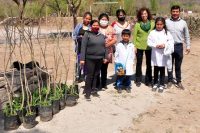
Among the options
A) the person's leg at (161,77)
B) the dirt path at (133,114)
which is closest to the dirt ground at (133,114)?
the dirt path at (133,114)

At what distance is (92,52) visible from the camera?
5633 millimetres

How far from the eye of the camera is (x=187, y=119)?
5195 mm

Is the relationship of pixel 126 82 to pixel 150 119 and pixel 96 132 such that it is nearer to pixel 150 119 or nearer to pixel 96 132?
pixel 150 119

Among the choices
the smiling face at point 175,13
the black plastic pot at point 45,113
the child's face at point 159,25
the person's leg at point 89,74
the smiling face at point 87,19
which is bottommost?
the black plastic pot at point 45,113

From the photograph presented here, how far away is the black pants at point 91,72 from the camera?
568cm

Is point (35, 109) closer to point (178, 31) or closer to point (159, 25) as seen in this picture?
point (159, 25)

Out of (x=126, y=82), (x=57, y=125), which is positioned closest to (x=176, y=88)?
(x=126, y=82)

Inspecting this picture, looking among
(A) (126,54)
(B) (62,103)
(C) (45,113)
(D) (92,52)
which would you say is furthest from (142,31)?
(C) (45,113)

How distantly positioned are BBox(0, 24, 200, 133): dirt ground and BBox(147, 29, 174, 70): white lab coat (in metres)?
0.63

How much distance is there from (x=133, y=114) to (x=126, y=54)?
4.31ft

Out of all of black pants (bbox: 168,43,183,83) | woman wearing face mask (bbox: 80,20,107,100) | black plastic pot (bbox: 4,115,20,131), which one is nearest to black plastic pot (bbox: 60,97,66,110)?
woman wearing face mask (bbox: 80,20,107,100)

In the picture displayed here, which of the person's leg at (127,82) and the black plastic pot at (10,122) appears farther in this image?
the person's leg at (127,82)

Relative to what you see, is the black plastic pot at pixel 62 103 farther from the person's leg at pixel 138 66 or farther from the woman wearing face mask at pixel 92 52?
the person's leg at pixel 138 66

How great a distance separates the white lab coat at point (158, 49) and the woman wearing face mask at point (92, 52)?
0.97 metres
